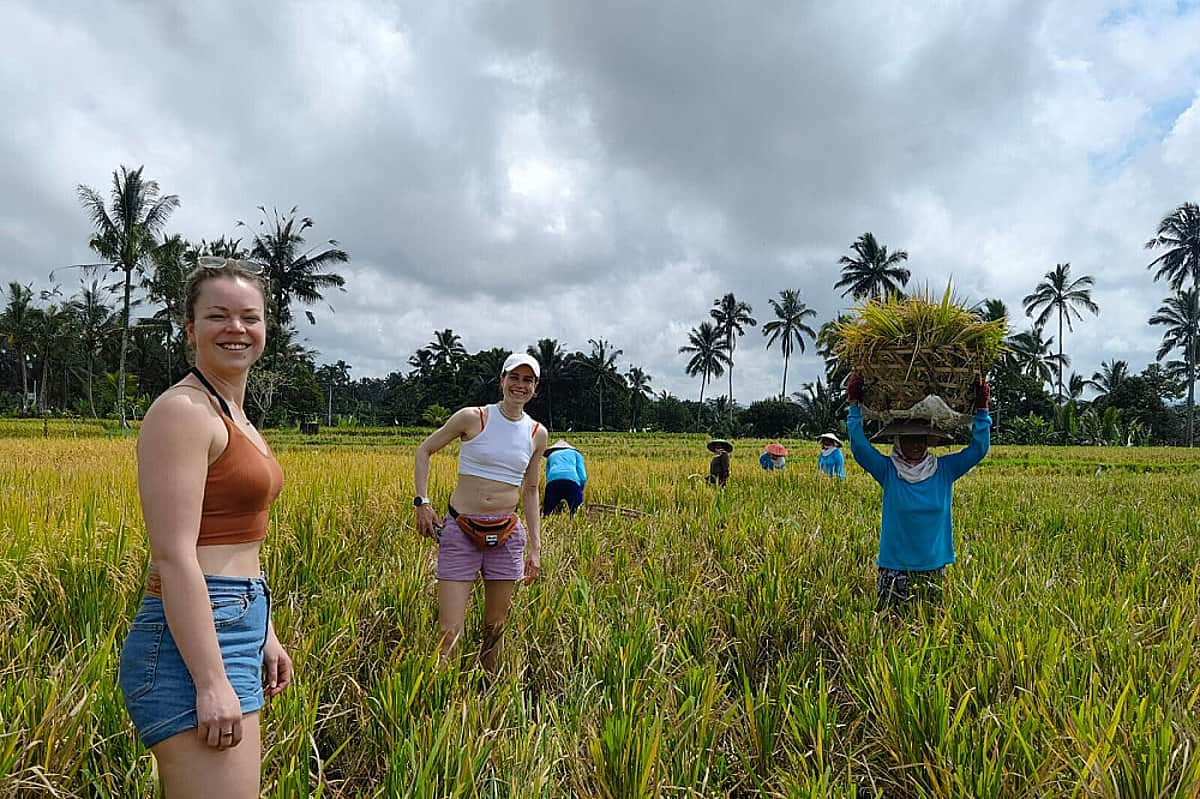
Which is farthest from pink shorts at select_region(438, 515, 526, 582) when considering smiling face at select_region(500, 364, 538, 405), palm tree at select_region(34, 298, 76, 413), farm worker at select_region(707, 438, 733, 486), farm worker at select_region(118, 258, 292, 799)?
palm tree at select_region(34, 298, 76, 413)

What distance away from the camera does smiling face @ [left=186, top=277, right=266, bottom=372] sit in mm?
1371

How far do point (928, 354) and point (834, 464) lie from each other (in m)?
7.25

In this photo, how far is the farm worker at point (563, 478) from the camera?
622 centimetres

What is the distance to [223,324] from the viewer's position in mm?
1380

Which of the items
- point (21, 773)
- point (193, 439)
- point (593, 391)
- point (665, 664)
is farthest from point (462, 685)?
point (593, 391)

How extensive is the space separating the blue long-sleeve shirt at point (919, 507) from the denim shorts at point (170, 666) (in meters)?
2.93

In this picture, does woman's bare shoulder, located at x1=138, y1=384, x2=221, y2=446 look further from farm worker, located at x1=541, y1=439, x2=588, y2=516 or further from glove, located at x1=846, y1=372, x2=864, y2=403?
farm worker, located at x1=541, y1=439, x2=588, y2=516

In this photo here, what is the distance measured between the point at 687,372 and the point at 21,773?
5631 cm

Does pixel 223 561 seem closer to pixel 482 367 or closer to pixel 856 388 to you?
pixel 856 388

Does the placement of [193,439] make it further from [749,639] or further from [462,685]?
[749,639]

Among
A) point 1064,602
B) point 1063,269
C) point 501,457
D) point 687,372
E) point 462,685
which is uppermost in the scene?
point 1063,269

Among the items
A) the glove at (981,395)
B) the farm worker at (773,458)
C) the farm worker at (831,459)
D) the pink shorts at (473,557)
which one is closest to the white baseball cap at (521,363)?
the pink shorts at (473,557)

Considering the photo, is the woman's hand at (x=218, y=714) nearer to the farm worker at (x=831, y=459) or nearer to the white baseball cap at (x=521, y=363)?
the white baseball cap at (x=521, y=363)

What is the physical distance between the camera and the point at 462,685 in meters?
2.58
